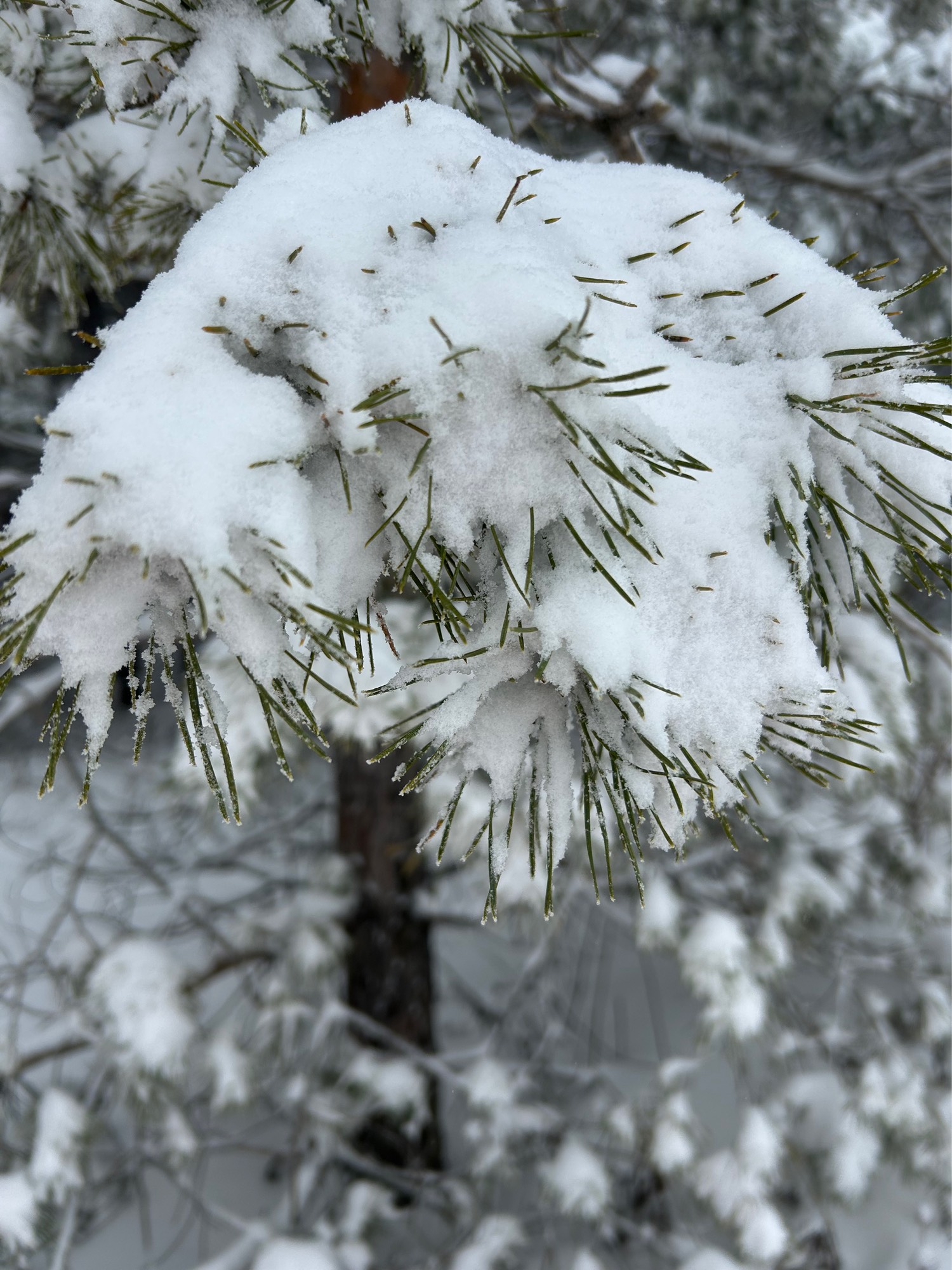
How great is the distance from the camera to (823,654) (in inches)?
36.4

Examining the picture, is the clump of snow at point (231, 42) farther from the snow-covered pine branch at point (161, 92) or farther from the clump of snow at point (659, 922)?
the clump of snow at point (659, 922)

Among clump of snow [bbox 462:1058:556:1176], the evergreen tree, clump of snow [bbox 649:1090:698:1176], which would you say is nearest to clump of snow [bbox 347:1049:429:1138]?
clump of snow [bbox 462:1058:556:1176]

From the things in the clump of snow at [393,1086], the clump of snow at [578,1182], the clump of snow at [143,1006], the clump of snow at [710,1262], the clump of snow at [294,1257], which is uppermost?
the clump of snow at [143,1006]

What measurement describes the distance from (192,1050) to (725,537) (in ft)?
10.0

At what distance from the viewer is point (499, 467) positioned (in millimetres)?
669

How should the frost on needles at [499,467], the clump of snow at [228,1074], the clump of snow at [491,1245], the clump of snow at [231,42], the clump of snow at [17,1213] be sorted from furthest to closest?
1. the clump of snow at [228,1074]
2. the clump of snow at [491,1245]
3. the clump of snow at [17,1213]
4. the clump of snow at [231,42]
5. the frost on needles at [499,467]

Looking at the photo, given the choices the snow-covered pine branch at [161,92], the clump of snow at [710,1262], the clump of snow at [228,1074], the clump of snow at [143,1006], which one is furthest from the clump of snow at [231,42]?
the clump of snow at [710,1262]

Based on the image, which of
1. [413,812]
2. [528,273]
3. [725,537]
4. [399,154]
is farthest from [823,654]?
[413,812]

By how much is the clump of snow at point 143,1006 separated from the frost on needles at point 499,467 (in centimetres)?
213

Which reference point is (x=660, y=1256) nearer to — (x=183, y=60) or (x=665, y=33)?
(x=183, y=60)

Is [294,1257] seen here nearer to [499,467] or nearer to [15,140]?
[499,467]

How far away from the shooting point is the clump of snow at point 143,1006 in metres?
2.42

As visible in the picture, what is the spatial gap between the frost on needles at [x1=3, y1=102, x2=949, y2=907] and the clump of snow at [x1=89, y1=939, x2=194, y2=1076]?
2.13m

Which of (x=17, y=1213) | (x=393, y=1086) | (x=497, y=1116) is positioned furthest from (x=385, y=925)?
(x=17, y=1213)
